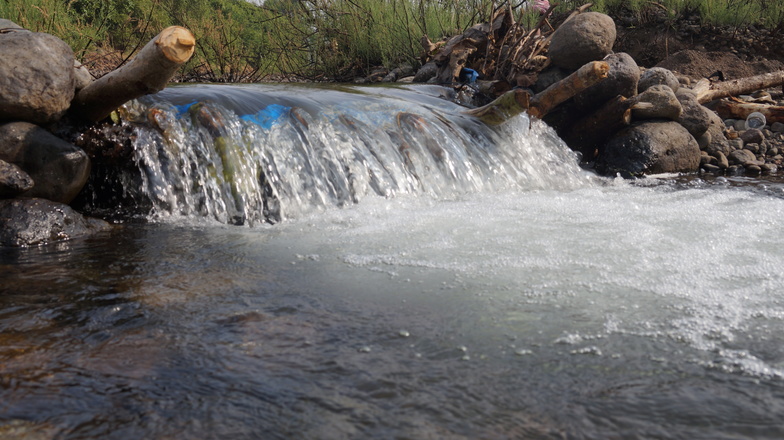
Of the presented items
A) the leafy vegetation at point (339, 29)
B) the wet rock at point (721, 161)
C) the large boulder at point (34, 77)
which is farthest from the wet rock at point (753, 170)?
the large boulder at point (34, 77)

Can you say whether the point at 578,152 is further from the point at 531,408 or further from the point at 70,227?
the point at 531,408

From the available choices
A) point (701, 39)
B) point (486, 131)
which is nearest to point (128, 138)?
point (486, 131)

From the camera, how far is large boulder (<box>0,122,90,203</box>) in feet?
11.6

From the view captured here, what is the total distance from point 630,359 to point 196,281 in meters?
1.74

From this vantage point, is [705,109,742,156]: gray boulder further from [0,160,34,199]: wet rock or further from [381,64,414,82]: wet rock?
[0,160,34,199]: wet rock

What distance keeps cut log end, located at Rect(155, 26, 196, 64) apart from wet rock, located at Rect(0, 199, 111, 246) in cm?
113

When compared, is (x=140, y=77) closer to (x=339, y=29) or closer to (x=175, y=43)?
(x=175, y=43)

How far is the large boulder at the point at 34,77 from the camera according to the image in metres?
3.52

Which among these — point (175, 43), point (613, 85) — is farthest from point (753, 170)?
point (175, 43)

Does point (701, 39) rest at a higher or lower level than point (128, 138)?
higher

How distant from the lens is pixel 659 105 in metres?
6.31

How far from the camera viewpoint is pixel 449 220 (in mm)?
3924

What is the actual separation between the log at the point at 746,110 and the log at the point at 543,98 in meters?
3.16

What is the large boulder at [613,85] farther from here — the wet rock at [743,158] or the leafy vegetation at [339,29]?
the leafy vegetation at [339,29]
